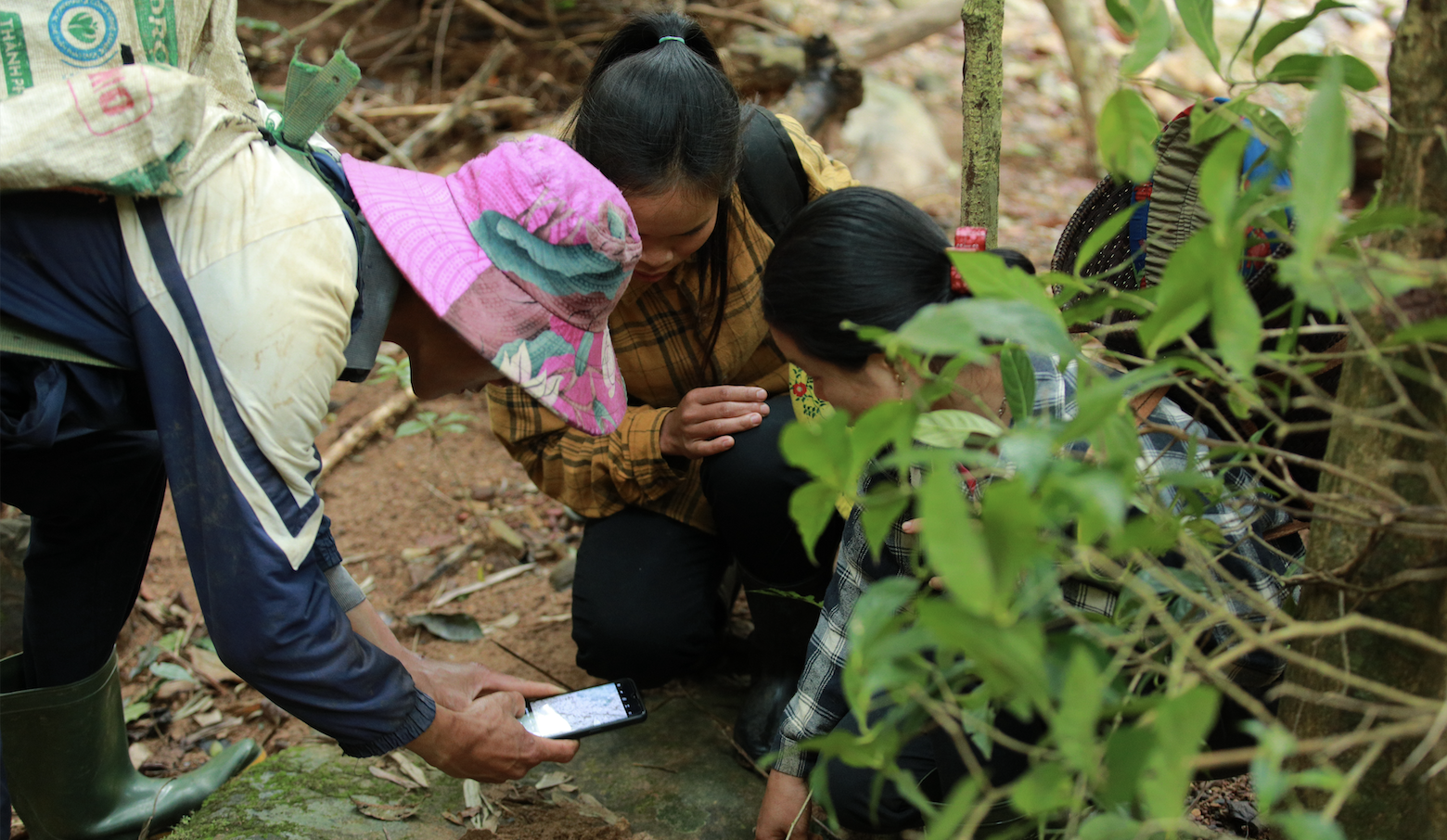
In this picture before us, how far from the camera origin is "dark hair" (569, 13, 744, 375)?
1.86 meters

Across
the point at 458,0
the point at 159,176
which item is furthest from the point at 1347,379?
the point at 458,0

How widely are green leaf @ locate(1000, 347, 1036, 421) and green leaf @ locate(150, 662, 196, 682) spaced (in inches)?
94.2

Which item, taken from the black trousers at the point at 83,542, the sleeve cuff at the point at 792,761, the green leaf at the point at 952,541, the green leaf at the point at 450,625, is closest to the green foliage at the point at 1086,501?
the green leaf at the point at 952,541

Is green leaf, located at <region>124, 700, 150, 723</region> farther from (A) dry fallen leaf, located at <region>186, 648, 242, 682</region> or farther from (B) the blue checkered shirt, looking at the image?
(B) the blue checkered shirt

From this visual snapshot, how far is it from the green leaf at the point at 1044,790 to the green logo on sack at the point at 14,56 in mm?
1353

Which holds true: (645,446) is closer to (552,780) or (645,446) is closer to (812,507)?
(552,780)

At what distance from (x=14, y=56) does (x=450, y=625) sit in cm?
178

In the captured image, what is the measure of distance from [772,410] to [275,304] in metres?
1.19

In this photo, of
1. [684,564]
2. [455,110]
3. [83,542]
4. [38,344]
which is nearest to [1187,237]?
[684,564]

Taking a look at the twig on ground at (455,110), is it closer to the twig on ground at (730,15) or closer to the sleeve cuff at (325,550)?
the twig on ground at (730,15)

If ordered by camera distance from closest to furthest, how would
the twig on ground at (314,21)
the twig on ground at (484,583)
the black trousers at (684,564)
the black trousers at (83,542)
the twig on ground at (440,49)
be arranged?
the black trousers at (83,542) < the black trousers at (684,564) < the twig on ground at (484,583) < the twig on ground at (314,21) < the twig on ground at (440,49)

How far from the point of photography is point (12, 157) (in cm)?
119

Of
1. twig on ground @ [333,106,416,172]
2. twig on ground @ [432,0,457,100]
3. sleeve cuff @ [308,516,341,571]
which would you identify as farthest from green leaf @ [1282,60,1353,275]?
twig on ground @ [432,0,457,100]

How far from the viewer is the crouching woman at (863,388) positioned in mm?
1567
